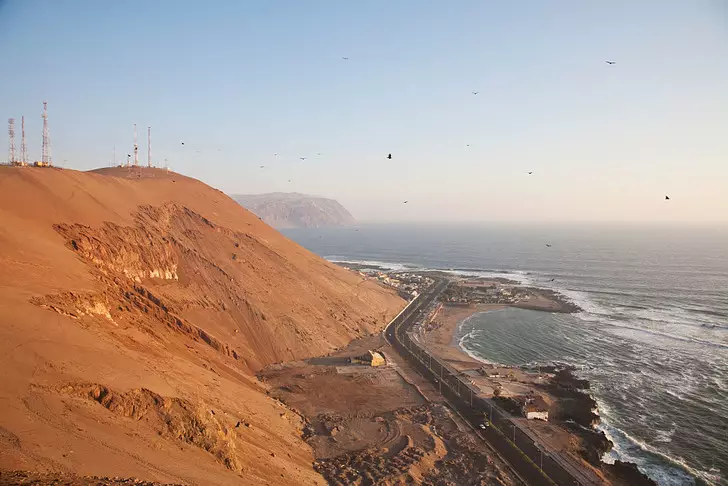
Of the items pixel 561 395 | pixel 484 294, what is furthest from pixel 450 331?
pixel 484 294

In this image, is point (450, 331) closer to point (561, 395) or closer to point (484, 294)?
point (561, 395)

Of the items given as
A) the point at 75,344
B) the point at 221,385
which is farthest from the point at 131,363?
the point at 221,385

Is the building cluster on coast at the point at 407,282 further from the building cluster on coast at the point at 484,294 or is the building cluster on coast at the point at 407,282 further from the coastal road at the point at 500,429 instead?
the coastal road at the point at 500,429

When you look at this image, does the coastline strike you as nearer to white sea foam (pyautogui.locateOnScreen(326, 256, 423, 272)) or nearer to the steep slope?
the steep slope

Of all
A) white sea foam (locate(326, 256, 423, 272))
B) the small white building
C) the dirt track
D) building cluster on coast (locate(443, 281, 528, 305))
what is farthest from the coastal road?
white sea foam (locate(326, 256, 423, 272))

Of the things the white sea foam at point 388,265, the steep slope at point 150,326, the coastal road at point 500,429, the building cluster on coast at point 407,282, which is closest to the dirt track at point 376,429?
the coastal road at point 500,429
